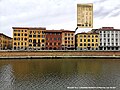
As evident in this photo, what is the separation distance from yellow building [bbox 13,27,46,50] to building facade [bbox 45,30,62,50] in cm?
288

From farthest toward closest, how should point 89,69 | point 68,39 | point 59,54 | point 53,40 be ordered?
point 68,39
point 53,40
point 59,54
point 89,69

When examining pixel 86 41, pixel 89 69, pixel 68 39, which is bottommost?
pixel 89 69

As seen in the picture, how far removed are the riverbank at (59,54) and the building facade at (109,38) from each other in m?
20.6

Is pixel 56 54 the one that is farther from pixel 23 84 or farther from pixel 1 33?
pixel 23 84

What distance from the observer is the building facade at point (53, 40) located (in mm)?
106812

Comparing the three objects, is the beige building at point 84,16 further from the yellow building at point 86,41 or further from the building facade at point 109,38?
the building facade at point 109,38

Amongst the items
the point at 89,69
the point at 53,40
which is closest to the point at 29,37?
the point at 53,40

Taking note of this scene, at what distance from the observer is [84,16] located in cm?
8362

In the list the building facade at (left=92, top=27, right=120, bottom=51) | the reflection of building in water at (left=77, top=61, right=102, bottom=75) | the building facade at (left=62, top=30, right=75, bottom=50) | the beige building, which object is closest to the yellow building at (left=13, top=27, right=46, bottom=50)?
the building facade at (left=62, top=30, right=75, bottom=50)

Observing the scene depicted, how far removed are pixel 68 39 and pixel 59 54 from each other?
20.9 metres

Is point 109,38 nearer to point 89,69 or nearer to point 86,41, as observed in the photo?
point 86,41

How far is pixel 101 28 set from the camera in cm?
11631

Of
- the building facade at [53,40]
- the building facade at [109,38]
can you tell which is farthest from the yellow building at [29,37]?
the building facade at [109,38]

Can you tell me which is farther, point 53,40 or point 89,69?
point 53,40
